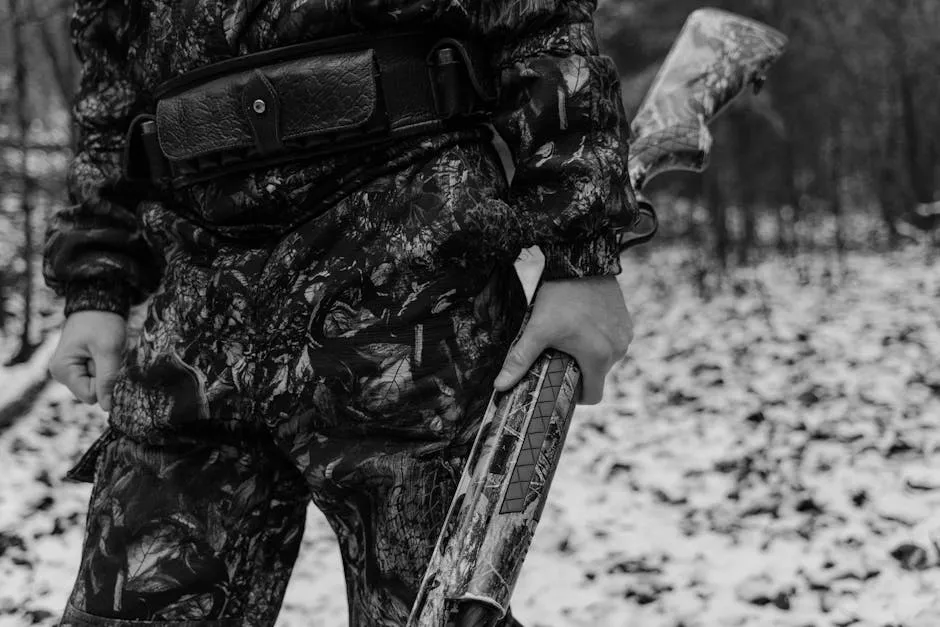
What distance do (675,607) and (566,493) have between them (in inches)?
52.6

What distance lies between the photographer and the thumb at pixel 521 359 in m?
1.35

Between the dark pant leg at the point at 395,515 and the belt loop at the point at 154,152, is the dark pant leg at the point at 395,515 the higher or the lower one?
the lower one

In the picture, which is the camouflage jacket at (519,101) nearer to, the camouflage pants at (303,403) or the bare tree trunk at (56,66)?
the camouflage pants at (303,403)

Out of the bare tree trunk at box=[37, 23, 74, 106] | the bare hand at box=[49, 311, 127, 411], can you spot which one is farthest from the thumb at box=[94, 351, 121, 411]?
the bare tree trunk at box=[37, 23, 74, 106]

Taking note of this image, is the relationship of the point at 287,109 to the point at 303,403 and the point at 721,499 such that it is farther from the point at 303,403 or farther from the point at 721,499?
the point at 721,499

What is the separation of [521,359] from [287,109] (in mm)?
523

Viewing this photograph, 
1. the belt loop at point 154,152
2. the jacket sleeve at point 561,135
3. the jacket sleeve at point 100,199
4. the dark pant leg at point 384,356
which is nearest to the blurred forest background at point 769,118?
the jacket sleeve at point 100,199

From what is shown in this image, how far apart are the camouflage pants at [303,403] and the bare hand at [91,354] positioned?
180 mm

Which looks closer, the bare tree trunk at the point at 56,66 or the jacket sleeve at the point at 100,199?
the jacket sleeve at the point at 100,199

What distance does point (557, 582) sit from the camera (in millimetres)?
3330

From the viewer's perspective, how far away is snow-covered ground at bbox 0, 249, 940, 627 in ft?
10.0

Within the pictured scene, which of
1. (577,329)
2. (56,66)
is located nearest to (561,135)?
(577,329)

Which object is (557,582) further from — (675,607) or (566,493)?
(566,493)

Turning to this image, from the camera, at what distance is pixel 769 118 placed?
9.71 metres
